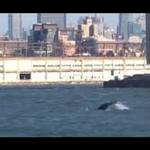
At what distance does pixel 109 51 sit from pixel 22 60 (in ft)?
63.4

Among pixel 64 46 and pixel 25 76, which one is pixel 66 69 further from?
pixel 64 46

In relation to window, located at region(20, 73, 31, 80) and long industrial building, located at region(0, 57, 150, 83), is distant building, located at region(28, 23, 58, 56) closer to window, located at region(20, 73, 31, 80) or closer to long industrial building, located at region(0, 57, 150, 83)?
long industrial building, located at region(0, 57, 150, 83)

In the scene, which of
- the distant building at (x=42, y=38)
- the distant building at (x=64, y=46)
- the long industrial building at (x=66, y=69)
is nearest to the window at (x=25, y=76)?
the long industrial building at (x=66, y=69)

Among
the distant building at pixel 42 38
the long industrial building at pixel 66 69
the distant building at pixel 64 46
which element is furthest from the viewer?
the distant building at pixel 42 38

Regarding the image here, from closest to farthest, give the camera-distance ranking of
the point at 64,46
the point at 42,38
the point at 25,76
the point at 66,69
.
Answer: the point at 66,69 → the point at 25,76 → the point at 64,46 → the point at 42,38

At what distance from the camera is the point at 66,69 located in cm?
7800

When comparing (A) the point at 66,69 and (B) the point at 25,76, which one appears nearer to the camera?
(A) the point at 66,69

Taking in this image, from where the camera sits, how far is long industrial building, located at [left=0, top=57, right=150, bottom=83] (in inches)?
3061

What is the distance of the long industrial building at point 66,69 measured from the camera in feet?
255

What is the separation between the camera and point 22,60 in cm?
8050

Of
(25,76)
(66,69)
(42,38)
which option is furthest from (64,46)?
(66,69)

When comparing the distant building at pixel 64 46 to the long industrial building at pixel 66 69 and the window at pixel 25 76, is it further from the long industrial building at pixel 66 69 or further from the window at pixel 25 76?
the window at pixel 25 76
